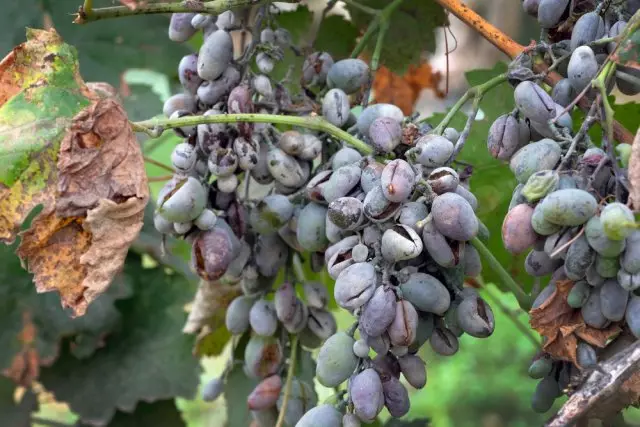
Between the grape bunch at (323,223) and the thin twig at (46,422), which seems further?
the thin twig at (46,422)

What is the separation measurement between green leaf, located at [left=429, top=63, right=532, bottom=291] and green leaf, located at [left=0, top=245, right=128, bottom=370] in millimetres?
624

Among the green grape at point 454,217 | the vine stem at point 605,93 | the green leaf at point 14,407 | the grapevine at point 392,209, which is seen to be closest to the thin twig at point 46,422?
the green leaf at point 14,407

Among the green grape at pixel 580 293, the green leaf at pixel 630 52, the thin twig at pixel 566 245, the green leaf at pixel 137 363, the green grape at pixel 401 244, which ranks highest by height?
the green leaf at pixel 630 52

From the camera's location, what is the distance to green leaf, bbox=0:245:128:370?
4.25 feet

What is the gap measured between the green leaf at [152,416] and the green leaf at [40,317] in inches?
7.1

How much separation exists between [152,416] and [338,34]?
2.42 feet

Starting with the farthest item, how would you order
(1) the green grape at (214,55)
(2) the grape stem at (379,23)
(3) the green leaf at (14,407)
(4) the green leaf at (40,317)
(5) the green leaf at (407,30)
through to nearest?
(3) the green leaf at (14,407) → (4) the green leaf at (40,317) → (5) the green leaf at (407,30) → (2) the grape stem at (379,23) → (1) the green grape at (214,55)

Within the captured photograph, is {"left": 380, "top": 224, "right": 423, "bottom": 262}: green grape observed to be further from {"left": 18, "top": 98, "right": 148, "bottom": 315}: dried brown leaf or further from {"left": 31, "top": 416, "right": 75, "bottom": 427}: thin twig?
{"left": 31, "top": 416, "right": 75, "bottom": 427}: thin twig

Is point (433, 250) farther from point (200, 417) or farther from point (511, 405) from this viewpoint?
point (200, 417)

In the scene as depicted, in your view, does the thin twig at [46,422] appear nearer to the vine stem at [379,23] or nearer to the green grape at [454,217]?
the vine stem at [379,23]

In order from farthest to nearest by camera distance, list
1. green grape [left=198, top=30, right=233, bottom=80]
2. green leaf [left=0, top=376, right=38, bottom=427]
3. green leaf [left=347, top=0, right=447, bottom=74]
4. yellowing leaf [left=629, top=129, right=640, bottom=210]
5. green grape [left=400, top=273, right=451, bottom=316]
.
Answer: green leaf [left=0, top=376, right=38, bottom=427]
green leaf [left=347, top=0, right=447, bottom=74]
green grape [left=198, top=30, right=233, bottom=80]
green grape [left=400, top=273, right=451, bottom=316]
yellowing leaf [left=629, top=129, right=640, bottom=210]

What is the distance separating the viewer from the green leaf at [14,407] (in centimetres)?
141

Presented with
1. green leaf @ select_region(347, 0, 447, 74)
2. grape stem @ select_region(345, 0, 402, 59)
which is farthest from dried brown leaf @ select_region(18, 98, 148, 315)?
green leaf @ select_region(347, 0, 447, 74)

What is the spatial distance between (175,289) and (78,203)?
0.71 m
